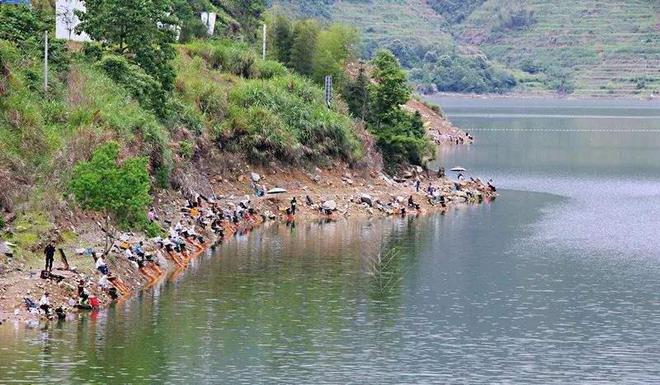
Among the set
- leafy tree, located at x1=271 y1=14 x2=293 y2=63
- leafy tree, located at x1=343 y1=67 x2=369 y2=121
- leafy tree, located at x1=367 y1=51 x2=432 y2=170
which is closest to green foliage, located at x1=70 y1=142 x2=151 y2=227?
leafy tree, located at x1=367 y1=51 x2=432 y2=170

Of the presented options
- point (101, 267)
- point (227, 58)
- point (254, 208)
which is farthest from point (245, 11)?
point (101, 267)

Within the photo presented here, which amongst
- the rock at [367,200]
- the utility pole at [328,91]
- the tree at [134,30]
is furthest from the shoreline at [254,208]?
the utility pole at [328,91]

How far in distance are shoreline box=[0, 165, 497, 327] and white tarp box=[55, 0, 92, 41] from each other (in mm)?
17581

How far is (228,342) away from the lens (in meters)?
67.2

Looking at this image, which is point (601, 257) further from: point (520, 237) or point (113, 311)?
point (113, 311)

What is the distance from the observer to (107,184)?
262 feet

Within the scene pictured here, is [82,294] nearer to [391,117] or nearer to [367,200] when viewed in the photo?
[367,200]

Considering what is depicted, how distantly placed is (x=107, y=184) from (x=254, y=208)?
29.5 metres

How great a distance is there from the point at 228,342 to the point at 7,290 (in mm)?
11109

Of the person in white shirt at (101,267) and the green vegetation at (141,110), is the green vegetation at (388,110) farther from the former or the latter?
the person in white shirt at (101,267)

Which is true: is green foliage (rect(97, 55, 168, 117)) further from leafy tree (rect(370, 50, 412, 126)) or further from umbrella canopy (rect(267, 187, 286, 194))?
leafy tree (rect(370, 50, 412, 126))

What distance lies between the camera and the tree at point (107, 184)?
79.7m

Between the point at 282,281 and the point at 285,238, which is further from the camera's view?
the point at 285,238

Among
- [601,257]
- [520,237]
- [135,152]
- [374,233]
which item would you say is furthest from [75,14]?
[601,257]
